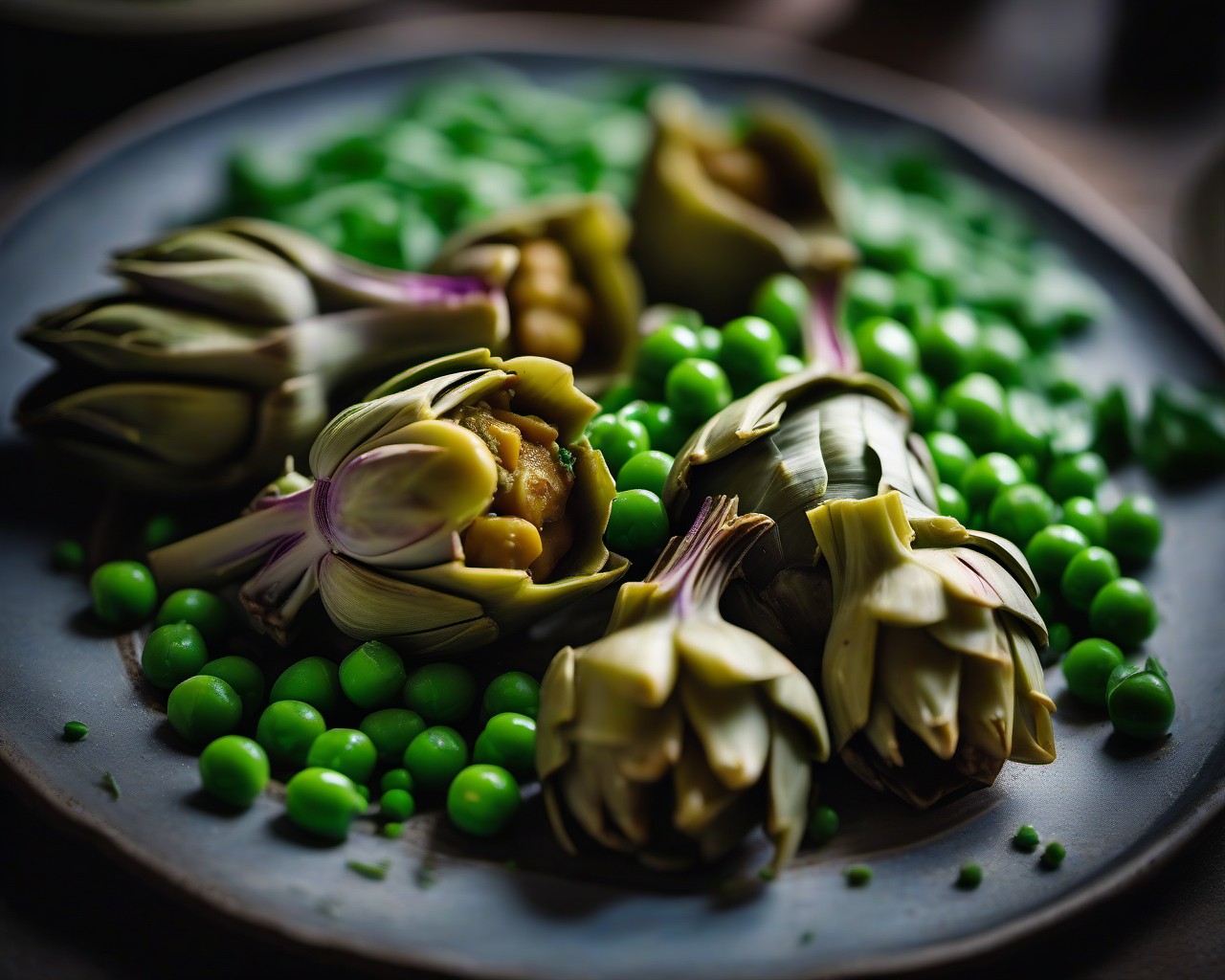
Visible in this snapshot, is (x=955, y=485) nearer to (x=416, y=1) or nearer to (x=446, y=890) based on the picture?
(x=446, y=890)

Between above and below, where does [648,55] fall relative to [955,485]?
above

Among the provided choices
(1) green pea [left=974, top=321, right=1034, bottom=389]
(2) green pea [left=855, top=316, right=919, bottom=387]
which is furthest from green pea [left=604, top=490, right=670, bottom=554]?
(1) green pea [left=974, top=321, right=1034, bottom=389]

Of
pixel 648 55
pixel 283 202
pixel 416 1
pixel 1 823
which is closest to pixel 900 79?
pixel 648 55

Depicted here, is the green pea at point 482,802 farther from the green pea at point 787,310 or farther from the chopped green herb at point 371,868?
the green pea at point 787,310

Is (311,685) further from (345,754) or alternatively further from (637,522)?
(637,522)

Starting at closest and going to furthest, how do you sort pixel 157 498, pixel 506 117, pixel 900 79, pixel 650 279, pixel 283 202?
pixel 157 498, pixel 650 279, pixel 283 202, pixel 506 117, pixel 900 79

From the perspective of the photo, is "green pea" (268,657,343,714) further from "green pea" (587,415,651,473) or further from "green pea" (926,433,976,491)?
"green pea" (926,433,976,491)
